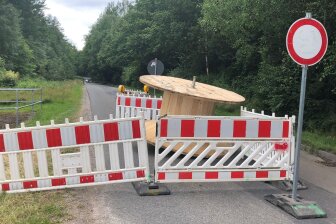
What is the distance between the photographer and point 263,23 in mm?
15164

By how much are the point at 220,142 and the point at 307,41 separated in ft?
7.11

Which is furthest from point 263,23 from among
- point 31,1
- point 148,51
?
point 31,1

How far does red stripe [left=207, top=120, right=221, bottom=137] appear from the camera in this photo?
6988mm

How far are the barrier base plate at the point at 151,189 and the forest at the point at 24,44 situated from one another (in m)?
44.0

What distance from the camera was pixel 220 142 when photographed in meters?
7.12

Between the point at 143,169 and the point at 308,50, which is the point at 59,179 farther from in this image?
the point at 308,50

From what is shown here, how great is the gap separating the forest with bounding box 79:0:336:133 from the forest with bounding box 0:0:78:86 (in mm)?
18456

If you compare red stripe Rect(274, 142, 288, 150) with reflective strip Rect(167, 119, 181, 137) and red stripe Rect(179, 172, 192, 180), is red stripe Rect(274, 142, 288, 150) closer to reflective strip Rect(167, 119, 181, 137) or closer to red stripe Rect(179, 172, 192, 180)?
red stripe Rect(179, 172, 192, 180)

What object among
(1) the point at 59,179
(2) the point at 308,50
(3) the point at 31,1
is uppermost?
(3) the point at 31,1

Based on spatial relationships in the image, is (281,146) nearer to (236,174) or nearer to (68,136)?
(236,174)

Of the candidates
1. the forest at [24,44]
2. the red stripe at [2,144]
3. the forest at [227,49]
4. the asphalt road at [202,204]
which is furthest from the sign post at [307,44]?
the forest at [24,44]

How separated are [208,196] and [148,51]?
40555 millimetres

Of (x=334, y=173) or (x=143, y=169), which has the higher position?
(x=143, y=169)

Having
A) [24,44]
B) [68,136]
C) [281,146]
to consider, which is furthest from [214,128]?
[24,44]
